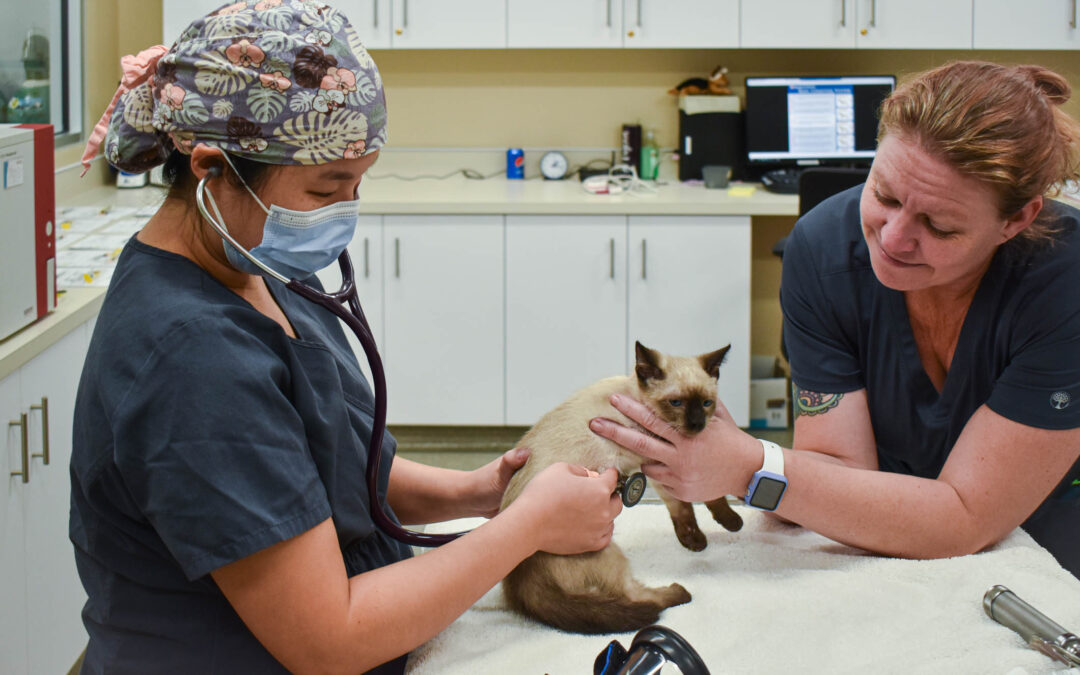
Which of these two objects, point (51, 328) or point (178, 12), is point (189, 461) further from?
point (178, 12)

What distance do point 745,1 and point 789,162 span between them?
67cm

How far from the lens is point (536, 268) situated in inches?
154

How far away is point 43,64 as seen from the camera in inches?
145

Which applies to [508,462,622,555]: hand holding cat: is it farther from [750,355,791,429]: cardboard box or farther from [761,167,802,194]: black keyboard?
[750,355,791,429]: cardboard box

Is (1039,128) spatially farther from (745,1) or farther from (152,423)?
(745,1)

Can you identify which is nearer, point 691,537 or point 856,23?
point 691,537

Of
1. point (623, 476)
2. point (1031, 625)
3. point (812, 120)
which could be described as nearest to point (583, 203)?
point (812, 120)

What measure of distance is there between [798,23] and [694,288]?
1.12 metres

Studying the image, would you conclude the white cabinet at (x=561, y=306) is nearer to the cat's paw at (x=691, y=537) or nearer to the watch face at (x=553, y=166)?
the watch face at (x=553, y=166)

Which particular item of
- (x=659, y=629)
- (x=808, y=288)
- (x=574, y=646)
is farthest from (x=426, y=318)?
(x=659, y=629)

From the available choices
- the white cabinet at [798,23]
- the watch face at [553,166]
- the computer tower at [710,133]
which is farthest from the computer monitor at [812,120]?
the watch face at [553,166]

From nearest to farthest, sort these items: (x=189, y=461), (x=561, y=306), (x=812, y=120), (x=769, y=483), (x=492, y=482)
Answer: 1. (x=189, y=461)
2. (x=769, y=483)
3. (x=492, y=482)
4. (x=561, y=306)
5. (x=812, y=120)

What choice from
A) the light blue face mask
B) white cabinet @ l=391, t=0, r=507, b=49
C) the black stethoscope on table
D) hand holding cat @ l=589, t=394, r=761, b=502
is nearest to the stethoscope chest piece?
hand holding cat @ l=589, t=394, r=761, b=502

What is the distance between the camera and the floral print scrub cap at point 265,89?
1033 mm
